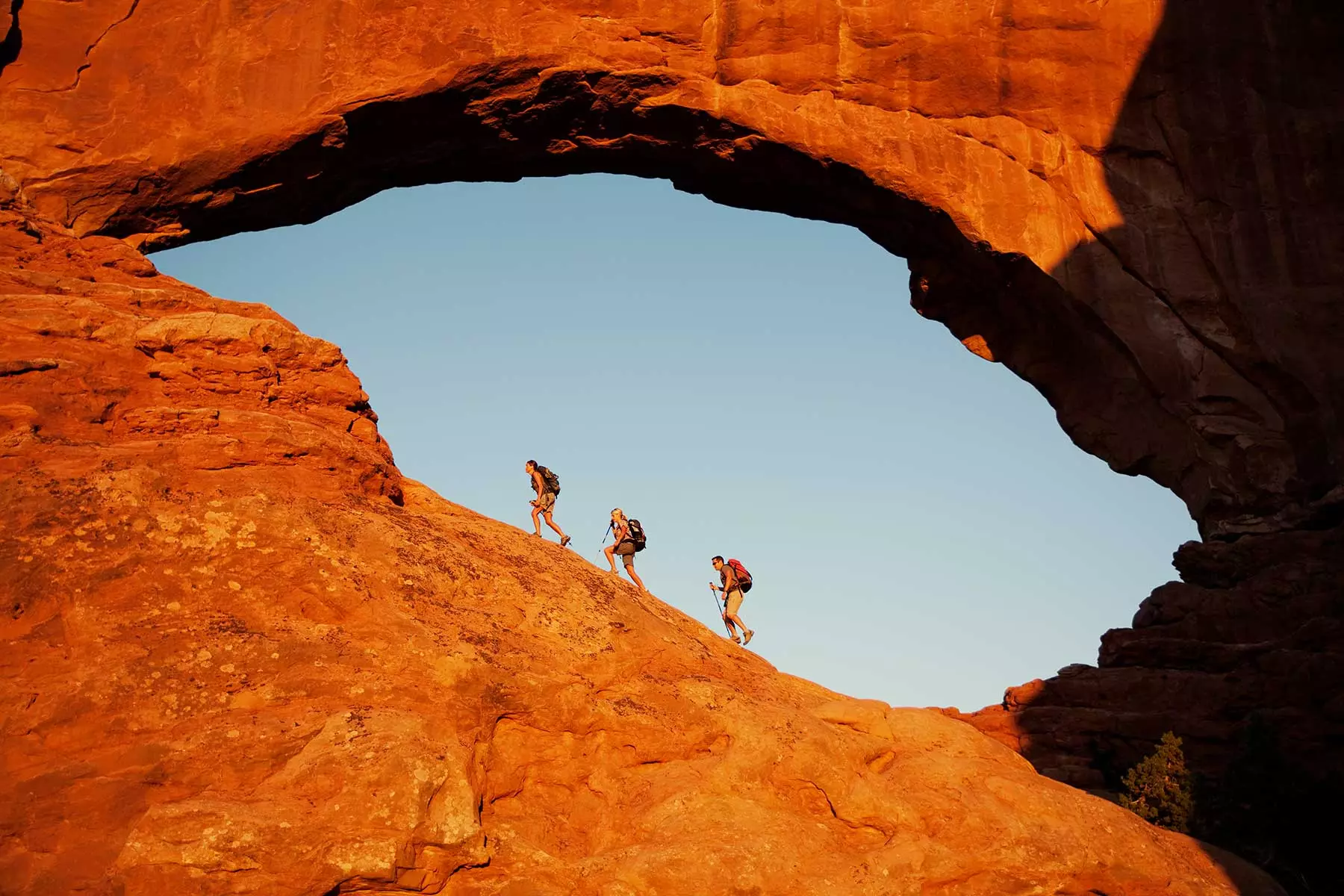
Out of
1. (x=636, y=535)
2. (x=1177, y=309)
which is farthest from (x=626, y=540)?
(x=1177, y=309)

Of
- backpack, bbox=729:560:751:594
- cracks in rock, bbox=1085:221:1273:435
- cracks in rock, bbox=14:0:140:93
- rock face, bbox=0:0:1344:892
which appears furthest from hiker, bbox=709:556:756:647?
cracks in rock, bbox=14:0:140:93

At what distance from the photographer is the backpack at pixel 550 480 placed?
22.6 metres

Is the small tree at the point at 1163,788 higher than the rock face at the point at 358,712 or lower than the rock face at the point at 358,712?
higher

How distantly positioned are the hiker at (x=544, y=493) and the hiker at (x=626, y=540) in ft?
3.15

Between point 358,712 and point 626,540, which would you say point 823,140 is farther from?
point 358,712

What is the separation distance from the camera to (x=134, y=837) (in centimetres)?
1034

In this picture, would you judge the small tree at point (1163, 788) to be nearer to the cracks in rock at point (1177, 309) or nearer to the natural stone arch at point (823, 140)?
the natural stone arch at point (823, 140)

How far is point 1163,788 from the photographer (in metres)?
20.8

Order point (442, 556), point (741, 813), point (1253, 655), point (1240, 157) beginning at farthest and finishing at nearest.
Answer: point (1240, 157), point (1253, 655), point (442, 556), point (741, 813)

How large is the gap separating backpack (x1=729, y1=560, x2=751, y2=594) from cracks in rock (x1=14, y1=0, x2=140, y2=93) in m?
15.2

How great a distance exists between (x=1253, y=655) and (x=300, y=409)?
57.9ft

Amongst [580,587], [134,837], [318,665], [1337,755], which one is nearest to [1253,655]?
[1337,755]

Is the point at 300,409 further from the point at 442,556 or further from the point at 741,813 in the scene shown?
the point at 741,813

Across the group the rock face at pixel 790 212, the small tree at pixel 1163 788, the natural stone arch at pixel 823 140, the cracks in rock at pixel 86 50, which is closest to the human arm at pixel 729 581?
the rock face at pixel 790 212
